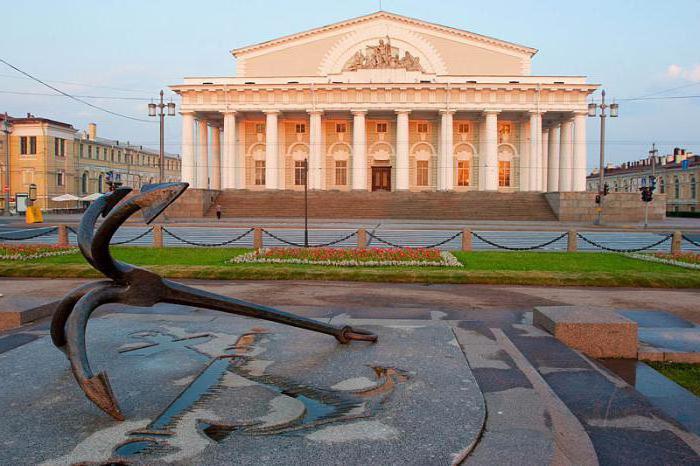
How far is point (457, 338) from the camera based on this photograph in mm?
6406

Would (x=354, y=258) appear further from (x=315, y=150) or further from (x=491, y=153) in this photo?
(x=491, y=153)

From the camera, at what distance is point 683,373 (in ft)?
19.3

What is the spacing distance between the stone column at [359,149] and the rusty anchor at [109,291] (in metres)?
48.3

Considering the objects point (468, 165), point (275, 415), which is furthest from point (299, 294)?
point (468, 165)

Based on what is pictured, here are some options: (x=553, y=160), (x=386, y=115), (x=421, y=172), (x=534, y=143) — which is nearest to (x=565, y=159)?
(x=553, y=160)

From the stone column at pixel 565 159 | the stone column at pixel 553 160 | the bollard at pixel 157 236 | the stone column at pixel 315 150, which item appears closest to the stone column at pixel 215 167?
the stone column at pixel 315 150

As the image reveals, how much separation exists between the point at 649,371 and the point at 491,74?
5416cm

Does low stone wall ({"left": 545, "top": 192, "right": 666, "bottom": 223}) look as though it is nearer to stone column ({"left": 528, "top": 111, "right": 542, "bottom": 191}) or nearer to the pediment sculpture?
stone column ({"left": 528, "top": 111, "right": 542, "bottom": 191})

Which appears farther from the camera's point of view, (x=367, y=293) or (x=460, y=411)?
(x=367, y=293)

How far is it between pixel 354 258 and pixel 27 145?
62.4m

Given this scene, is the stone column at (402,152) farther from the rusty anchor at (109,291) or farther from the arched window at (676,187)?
the arched window at (676,187)

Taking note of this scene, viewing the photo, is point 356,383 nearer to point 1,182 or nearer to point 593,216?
point 593,216

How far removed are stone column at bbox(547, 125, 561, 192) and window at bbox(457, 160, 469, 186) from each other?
7918 mm

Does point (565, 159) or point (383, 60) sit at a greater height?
point (383, 60)
